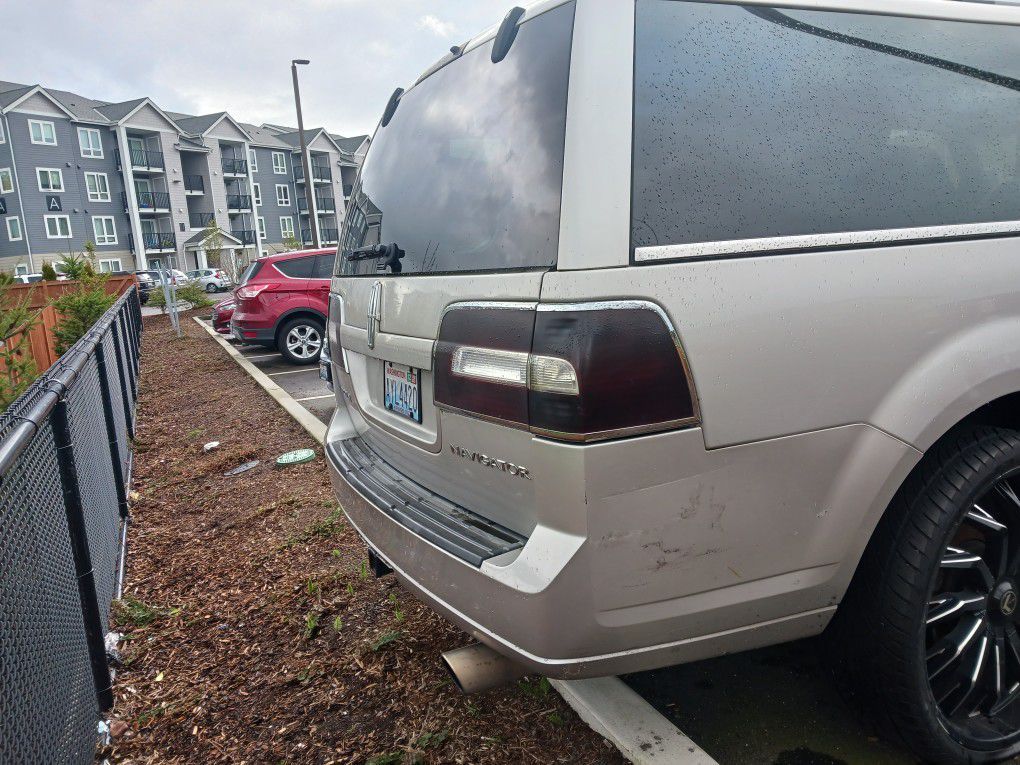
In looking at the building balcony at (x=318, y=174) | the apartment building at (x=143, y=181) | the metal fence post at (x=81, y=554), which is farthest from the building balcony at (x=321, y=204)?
the metal fence post at (x=81, y=554)

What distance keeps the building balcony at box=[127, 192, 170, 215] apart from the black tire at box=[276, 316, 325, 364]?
2013 inches

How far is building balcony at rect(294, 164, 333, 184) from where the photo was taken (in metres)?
65.2

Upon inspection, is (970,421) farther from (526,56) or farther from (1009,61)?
(526,56)

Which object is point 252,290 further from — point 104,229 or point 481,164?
point 104,229

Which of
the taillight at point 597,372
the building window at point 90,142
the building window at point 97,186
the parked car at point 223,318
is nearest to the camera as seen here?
the taillight at point 597,372

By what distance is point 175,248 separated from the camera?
2199 inches

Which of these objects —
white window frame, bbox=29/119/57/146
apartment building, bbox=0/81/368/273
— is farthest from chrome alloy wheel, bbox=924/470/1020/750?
white window frame, bbox=29/119/57/146

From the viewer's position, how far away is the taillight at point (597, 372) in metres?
1.61

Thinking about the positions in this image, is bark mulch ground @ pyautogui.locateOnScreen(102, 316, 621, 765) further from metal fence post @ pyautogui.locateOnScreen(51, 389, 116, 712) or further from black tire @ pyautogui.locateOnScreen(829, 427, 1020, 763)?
black tire @ pyautogui.locateOnScreen(829, 427, 1020, 763)

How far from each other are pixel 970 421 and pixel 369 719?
2180mm

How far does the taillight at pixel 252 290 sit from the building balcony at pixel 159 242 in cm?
5022

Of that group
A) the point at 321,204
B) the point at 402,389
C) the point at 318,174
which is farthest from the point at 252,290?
the point at 321,204

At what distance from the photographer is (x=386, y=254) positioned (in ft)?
8.05

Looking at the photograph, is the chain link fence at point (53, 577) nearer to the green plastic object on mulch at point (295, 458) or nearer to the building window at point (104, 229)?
the green plastic object on mulch at point (295, 458)
